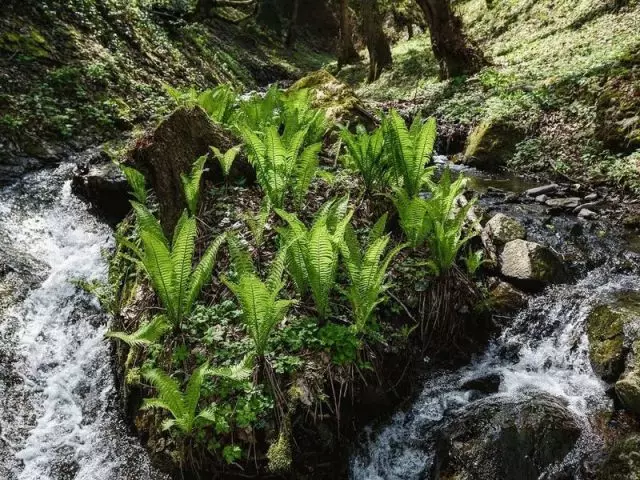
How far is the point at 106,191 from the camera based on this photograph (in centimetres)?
567

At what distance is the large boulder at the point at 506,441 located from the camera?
9.22 feet

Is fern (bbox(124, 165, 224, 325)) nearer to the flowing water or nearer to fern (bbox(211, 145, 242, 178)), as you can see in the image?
the flowing water

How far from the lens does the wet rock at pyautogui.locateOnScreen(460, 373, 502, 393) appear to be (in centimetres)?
345

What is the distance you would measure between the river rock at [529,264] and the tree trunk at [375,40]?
11758 millimetres

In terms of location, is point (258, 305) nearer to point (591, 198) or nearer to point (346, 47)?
point (591, 198)

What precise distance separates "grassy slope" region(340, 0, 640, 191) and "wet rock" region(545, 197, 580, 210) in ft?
2.16

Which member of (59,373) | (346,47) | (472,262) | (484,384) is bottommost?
(484,384)

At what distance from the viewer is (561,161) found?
6.79m

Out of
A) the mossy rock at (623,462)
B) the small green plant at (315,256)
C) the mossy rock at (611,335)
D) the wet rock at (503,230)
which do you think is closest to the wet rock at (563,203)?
the wet rock at (503,230)

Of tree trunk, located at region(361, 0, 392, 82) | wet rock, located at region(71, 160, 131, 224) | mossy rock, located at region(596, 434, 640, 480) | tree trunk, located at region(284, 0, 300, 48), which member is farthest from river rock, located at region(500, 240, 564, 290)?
tree trunk, located at region(284, 0, 300, 48)

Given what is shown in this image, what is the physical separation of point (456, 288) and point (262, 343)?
63.5 inches

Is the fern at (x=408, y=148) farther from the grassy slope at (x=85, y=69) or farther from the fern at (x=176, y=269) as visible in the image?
the grassy slope at (x=85, y=69)

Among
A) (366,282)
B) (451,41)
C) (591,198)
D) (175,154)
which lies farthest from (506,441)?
(451,41)

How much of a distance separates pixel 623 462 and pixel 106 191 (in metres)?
5.33
